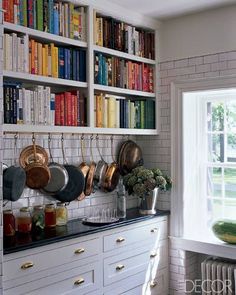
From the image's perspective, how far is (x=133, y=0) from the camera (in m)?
3.20

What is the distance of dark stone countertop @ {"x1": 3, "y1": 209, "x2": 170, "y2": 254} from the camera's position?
244 cm

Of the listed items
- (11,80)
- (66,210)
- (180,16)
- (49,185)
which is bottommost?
(66,210)

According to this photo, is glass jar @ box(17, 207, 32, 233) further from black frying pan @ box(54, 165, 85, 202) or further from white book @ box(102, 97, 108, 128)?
white book @ box(102, 97, 108, 128)

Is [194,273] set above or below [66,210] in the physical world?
below

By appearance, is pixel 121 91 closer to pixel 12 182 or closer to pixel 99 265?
pixel 12 182

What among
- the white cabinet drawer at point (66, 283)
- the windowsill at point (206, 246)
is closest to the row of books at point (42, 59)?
the white cabinet drawer at point (66, 283)

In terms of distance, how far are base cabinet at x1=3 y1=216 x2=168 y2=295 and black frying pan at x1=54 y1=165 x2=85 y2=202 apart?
38 centimetres

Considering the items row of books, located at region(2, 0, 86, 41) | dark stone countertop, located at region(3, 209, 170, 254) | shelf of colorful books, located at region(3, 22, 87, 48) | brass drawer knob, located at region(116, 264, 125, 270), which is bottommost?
brass drawer knob, located at region(116, 264, 125, 270)

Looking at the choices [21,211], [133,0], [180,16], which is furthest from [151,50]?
[21,211]

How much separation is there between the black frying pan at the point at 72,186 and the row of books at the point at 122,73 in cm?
72

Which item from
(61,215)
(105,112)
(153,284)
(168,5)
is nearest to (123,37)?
(168,5)

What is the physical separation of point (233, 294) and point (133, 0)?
8.21ft

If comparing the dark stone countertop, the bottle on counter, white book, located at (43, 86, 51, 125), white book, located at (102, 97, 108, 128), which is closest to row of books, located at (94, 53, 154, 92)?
white book, located at (102, 97, 108, 128)

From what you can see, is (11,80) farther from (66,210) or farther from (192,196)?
(192,196)
